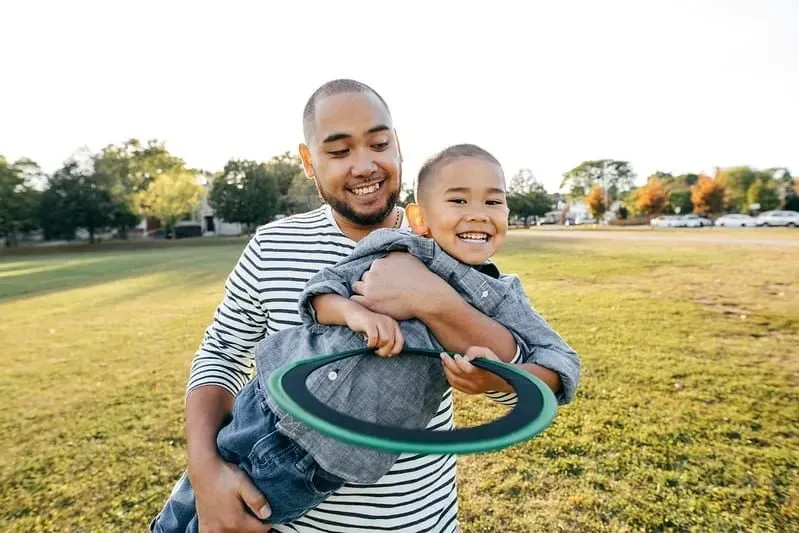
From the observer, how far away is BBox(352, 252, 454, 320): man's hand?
4.75 ft

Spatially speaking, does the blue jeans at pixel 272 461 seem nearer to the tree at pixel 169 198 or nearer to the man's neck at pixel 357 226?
the man's neck at pixel 357 226

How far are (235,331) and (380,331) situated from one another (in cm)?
73

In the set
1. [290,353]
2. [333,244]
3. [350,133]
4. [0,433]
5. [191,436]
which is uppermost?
[350,133]

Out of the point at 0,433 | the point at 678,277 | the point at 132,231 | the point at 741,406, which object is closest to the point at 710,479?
the point at 741,406

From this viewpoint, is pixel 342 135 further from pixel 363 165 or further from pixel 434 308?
pixel 434 308

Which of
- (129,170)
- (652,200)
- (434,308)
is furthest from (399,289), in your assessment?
(652,200)

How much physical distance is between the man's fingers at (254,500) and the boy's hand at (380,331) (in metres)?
0.54

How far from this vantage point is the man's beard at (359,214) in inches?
71.1

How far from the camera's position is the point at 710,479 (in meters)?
4.07

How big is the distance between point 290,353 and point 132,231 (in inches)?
2994

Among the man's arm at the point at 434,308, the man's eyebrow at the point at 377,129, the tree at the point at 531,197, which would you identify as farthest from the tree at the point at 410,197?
the tree at the point at 531,197

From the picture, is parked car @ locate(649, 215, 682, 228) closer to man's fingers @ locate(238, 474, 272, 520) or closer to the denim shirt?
the denim shirt

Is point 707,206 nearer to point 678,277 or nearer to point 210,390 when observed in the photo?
point 678,277

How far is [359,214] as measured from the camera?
180 cm
